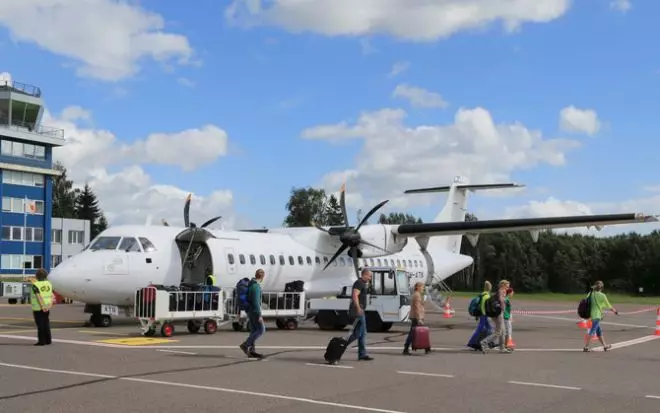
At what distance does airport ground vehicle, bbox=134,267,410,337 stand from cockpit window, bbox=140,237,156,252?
1370 millimetres

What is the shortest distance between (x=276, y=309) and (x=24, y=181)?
1905 inches

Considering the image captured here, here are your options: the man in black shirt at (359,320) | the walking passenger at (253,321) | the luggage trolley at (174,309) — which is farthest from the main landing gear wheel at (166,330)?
the man in black shirt at (359,320)

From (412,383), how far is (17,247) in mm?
57652

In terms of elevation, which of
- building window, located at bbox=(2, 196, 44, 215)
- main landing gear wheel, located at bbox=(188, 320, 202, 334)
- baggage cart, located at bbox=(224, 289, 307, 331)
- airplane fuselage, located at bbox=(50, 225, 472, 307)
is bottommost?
main landing gear wheel, located at bbox=(188, 320, 202, 334)

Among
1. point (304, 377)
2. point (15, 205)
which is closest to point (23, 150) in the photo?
point (15, 205)

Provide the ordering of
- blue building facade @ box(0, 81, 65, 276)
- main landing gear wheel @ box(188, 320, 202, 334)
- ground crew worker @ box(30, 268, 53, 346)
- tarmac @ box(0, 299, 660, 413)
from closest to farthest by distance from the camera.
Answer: tarmac @ box(0, 299, 660, 413)
ground crew worker @ box(30, 268, 53, 346)
main landing gear wheel @ box(188, 320, 202, 334)
blue building facade @ box(0, 81, 65, 276)

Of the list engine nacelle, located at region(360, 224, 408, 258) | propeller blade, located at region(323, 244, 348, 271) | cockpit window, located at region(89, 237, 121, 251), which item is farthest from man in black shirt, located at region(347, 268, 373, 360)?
engine nacelle, located at region(360, 224, 408, 258)

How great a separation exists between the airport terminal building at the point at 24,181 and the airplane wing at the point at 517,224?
4395 cm

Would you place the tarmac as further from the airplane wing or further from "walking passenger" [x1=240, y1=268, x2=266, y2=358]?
the airplane wing

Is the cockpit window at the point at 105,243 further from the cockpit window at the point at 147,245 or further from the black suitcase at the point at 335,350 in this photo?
the black suitcase at the point at 335,350

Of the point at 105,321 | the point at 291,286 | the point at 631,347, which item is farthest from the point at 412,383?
the point at 291,286

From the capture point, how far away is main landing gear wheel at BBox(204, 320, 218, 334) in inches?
713

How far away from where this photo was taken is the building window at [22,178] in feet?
194

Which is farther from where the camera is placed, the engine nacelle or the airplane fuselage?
the engine nacelle
